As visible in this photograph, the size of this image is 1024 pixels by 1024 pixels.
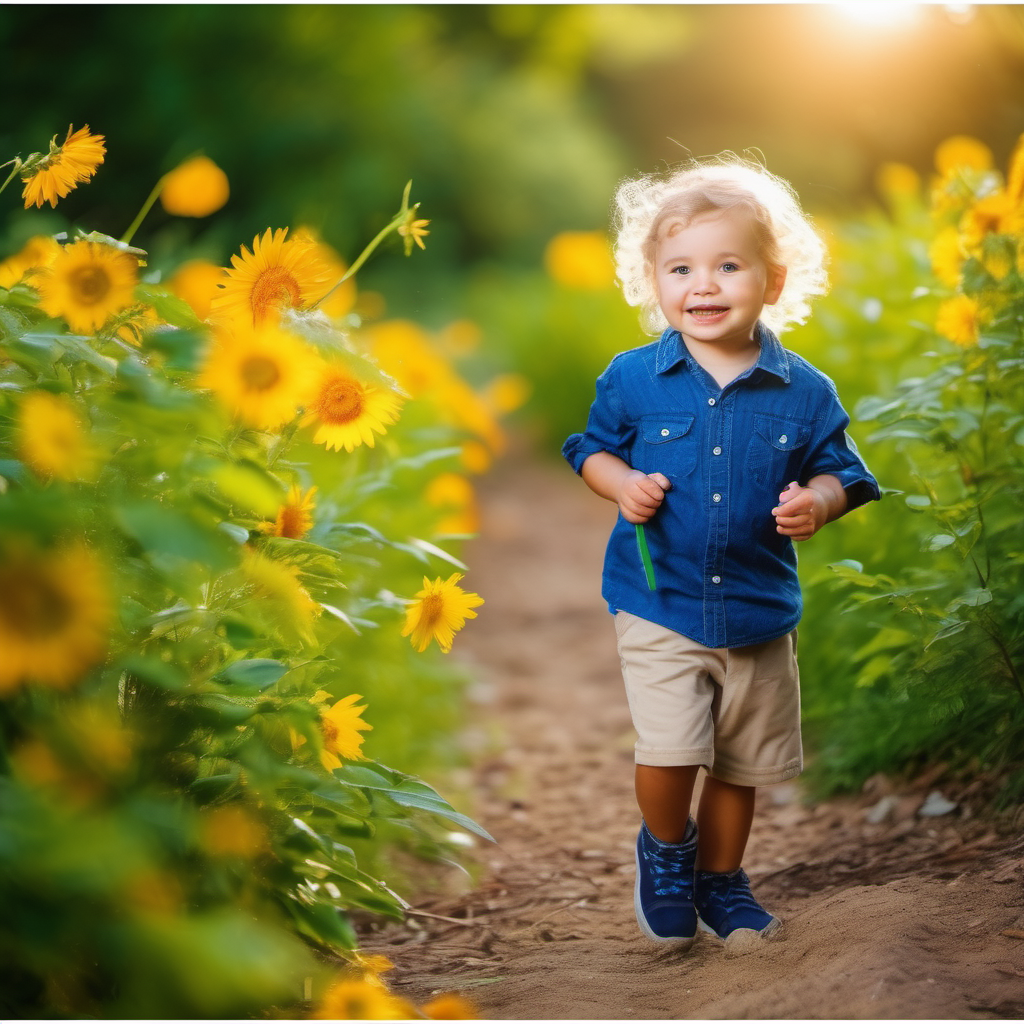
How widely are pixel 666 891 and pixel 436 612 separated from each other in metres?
0.58

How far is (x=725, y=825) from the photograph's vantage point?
1.82 m

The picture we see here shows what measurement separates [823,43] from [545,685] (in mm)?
11748

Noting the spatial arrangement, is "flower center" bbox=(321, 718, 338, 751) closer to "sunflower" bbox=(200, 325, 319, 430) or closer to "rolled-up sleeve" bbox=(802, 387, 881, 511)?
"sunflower" bbox=(200, 325, 319, 430)

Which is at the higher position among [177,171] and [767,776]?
[177,171]

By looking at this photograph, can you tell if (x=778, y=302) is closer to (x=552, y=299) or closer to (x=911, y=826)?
(x=911, y=826)

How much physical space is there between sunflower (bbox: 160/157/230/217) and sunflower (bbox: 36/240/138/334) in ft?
1.42

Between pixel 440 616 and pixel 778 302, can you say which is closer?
pixel 440 616

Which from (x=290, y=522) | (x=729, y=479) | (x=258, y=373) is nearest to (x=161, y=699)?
(x=290, y=522)

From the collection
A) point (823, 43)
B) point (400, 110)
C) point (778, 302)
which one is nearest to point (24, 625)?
point (778, 302)

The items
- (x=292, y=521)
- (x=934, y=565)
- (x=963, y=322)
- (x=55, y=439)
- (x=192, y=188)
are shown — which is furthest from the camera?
(x=934, y=565)

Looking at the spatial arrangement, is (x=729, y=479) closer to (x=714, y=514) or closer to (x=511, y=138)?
(x=714, y=514)

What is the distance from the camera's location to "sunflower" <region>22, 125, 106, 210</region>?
5.08 ft

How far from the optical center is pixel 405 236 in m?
1.60

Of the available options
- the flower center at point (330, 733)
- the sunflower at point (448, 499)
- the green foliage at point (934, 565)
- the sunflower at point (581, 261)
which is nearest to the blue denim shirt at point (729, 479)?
the green foliage at point (934, 565)
